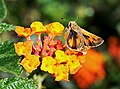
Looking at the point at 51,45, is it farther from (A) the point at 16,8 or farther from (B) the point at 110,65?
(A) the point at 16,8

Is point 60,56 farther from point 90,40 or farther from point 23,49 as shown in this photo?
point 90,40

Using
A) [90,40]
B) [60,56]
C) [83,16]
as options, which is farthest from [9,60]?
[83,16]

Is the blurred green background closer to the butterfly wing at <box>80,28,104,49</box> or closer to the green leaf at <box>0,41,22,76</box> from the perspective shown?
the butterfly wing at <box>80,28,104,49</box>

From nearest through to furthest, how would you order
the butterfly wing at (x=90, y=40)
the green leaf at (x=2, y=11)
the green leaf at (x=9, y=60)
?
the green leaf at (x=9, y=60)
the green leaf at (x=2, y=11)
the butterfly wing at (x=90, y=40)

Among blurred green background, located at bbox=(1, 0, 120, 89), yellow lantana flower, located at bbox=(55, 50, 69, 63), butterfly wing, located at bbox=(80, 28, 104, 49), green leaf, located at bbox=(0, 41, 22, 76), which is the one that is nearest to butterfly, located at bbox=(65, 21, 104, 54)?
butterfly wing, located at bbox=(80, 28, 104, 49)

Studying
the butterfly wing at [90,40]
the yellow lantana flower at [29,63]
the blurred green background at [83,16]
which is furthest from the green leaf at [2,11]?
the blurred green background at [83,16]

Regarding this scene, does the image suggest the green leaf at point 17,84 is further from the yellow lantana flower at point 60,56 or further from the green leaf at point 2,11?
the green leaf at point 2,11

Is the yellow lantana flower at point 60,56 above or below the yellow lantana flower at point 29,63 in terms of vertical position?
above
